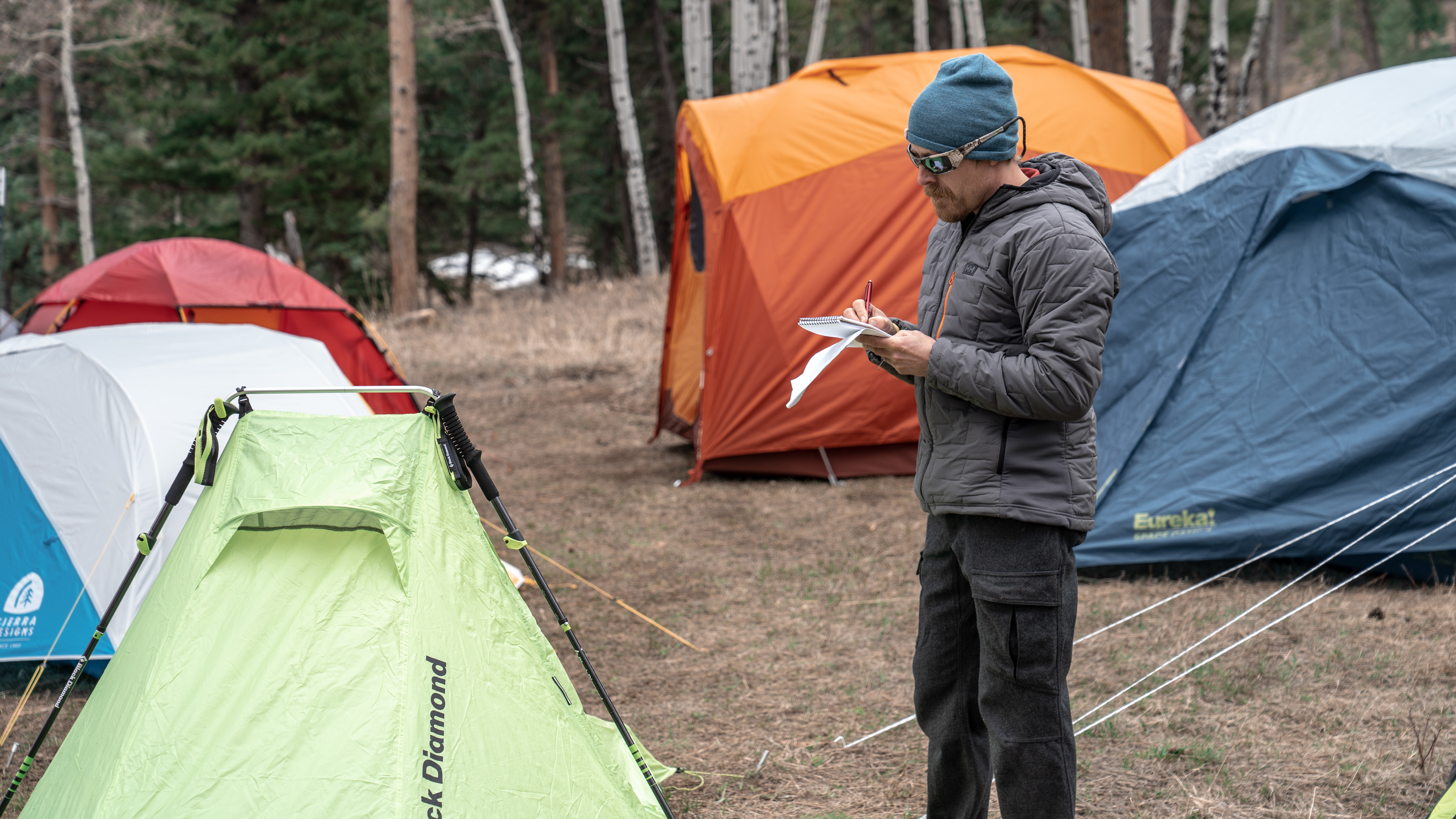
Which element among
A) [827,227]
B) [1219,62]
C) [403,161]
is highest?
[1219,62]

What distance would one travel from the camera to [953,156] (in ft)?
6.61

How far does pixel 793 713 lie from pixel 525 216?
21.2 meters

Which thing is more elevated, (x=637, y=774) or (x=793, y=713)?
(x=637, y=774)

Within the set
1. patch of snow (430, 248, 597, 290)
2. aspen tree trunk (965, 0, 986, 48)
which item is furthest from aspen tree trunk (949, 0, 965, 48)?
patch of snow (430, 248, 597, 290)

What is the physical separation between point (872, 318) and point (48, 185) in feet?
78.1

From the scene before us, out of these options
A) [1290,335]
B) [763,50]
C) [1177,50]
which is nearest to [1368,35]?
[1177,50]

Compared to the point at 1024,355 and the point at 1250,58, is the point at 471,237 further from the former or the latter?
the point at 1024,355

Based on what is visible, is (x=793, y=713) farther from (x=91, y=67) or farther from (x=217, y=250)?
(x=91, y=67)

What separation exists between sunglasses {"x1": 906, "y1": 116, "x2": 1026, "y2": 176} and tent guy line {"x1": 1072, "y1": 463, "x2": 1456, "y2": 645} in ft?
7.45

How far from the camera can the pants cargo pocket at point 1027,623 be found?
77.9 inches

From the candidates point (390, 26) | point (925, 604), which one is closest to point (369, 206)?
point (390, 26)

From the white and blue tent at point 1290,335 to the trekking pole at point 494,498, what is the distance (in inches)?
94.4

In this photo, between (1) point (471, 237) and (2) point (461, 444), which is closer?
(2) point (461, 444)

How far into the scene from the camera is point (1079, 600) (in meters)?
4.19
